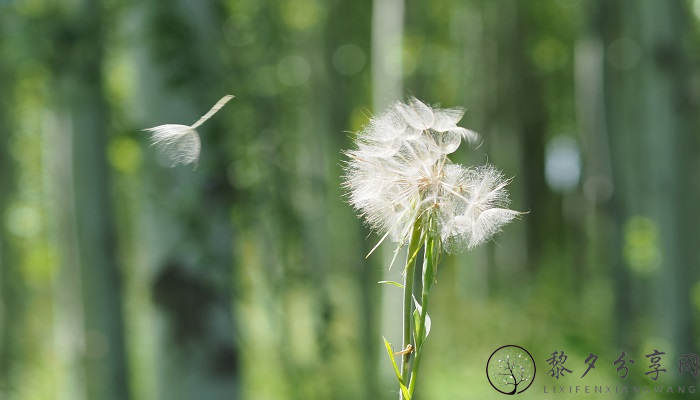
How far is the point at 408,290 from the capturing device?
2.51 feet

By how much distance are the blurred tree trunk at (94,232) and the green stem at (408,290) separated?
4.06 m

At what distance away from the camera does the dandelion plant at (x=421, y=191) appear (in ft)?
2.79

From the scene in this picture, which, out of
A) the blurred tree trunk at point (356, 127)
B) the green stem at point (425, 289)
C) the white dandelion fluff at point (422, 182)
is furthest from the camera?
the blurred tree trunk at point (356, 127)

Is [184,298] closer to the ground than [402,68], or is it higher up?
closer to the ground

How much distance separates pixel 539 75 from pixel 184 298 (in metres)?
20.6

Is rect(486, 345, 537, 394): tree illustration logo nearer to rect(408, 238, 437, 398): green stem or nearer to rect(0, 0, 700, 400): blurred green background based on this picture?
rect(0, 0, 700, 400): blurred green background

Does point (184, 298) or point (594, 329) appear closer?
point (184, 298)

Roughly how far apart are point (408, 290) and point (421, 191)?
18 cm

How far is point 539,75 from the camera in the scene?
22594 mm

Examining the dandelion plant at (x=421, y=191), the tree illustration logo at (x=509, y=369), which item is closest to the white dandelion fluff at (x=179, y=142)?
the dandelion plant at (x=421, y=191)

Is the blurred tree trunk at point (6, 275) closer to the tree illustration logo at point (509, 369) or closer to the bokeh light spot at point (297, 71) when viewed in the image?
the bokeh light spot at point (297, 71)

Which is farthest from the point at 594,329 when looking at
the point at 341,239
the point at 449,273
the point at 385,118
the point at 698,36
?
the point at 385,118

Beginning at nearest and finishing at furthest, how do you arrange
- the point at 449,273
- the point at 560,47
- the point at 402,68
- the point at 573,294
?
1. the point at 402,68
2. the point at 573,294
3. the point at 560,47
4. the point at 449,273

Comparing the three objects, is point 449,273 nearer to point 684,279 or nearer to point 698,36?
point 698,36
